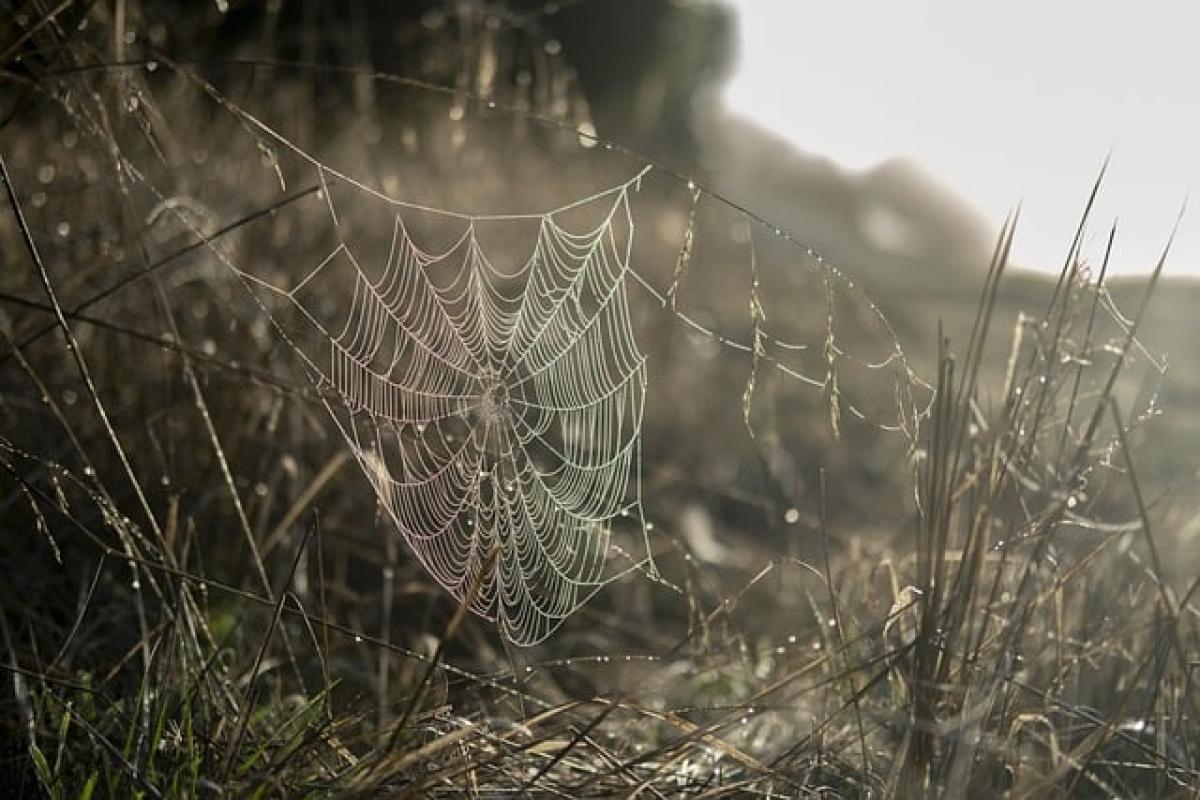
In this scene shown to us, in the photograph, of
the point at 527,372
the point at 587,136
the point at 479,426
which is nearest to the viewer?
the point at 587,136

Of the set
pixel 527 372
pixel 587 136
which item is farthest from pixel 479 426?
pixel 587 136

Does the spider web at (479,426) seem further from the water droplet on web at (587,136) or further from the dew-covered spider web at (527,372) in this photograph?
the water droplet on web at (587,136)

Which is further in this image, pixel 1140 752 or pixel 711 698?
pixel 711 698

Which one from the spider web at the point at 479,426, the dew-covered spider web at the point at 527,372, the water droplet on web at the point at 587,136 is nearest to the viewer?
the water droplet on web at the point at 587,136

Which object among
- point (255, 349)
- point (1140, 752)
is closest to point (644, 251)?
point (255, 349)

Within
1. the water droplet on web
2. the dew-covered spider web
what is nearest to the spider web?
the dew-covered spider web

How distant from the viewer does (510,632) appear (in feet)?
11.6

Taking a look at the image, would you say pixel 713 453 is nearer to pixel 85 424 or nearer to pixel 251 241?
pixel 251 241

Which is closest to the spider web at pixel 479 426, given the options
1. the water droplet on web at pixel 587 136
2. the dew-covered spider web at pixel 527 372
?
the dew-covered spider web at pixel 527 372

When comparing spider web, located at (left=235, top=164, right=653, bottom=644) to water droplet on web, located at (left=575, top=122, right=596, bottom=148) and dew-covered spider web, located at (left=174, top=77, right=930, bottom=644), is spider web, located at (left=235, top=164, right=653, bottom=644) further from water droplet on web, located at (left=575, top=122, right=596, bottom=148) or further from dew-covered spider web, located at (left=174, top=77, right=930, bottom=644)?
water droplet on web, located at (left=575, top=122, right=596, bottom=148)

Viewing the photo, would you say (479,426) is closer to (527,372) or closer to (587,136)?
(527,372)

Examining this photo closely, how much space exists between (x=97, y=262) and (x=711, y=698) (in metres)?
1.66

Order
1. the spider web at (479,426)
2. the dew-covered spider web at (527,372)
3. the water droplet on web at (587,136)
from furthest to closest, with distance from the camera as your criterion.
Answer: the spider web at (479,426), the dew-covered spider web at (527,372), the water droplet on web at (587,136)

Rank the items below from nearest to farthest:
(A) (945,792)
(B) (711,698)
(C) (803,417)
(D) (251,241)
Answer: (A) (945,792) → (B) (711,698) → (D) (251,241) → (C) (803,417)
